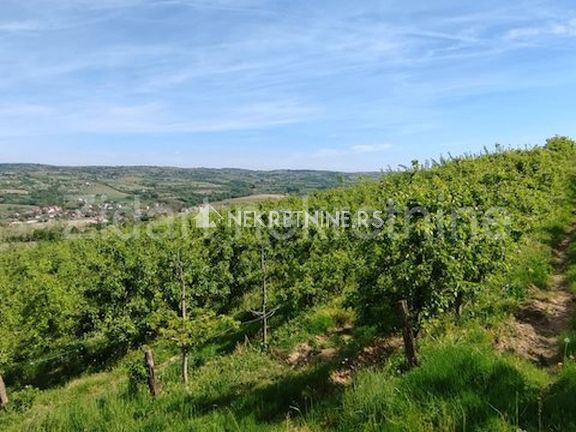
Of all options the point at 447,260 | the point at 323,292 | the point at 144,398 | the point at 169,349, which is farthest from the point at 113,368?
the point at 447,260

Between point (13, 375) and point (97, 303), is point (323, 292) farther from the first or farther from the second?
point (13, 375)

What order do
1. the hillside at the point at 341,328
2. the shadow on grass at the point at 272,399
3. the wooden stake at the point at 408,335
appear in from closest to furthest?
1. the hillside at the point at 341,328
2. the shadow on grass at the point at 272,399
3. the wooden stake at the point at 408,335

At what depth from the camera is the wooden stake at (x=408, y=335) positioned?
21.7 feet

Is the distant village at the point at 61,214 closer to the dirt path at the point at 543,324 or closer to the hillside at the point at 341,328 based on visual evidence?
the hillside at the point at 341,328

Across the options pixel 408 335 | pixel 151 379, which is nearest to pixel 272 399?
pixel 408 335

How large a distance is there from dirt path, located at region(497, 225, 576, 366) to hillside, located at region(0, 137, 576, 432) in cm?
5

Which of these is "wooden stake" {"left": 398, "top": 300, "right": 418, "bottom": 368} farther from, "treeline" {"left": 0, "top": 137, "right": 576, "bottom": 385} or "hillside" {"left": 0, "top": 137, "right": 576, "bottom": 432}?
"treeline" {"left": 0, "top": 137, "right": 576, "bottom": 385}

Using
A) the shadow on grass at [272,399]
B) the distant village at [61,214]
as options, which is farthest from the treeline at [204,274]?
the distant village at [61,214]

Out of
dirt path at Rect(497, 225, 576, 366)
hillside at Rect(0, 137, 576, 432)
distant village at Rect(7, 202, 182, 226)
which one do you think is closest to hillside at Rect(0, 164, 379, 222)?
distant village at Rect(7, 202, 182, 226)

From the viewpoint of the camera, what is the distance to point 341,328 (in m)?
12.5

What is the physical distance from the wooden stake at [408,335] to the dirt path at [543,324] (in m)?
2.20

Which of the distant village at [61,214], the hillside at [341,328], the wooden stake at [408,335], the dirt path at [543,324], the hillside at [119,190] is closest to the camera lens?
the hillside at [341,328]

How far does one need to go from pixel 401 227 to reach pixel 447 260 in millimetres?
839

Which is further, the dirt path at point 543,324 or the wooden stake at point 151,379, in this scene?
the wooden stake at point 151,379
